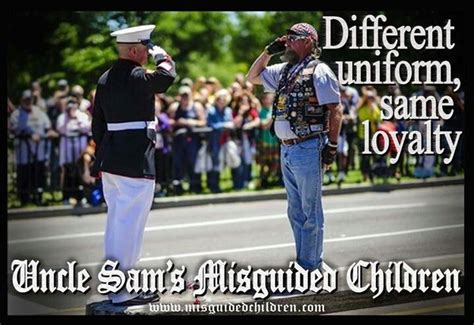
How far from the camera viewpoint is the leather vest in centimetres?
805

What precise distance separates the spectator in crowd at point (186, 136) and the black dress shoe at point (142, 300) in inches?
294

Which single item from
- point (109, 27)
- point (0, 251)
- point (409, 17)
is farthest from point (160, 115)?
point (409, 17)

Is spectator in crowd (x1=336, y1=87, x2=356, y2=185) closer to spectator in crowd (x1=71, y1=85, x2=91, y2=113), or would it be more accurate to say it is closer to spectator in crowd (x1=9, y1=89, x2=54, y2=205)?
spectator in crowd (x1=71, y1=85, x2=91, y2=113)

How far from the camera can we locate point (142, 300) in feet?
26.7

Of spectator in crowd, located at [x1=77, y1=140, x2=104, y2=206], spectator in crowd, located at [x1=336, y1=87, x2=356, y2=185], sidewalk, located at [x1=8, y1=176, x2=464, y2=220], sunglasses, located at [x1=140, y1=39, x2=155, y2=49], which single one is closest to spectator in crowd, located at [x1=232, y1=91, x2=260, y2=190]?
sidewalk, located at [x1=8, y1=176, x2=464, y2=220]

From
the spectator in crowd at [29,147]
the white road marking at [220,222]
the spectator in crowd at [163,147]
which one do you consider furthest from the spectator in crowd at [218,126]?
the white road marking at [220,222]

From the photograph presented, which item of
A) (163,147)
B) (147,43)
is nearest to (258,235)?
(147,43)

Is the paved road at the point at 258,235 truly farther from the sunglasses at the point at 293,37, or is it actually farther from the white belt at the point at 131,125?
the sunglasses at the point at 293,37

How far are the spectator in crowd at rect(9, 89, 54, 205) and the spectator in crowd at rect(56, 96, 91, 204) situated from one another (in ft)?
0.70

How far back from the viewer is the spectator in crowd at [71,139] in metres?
15.0

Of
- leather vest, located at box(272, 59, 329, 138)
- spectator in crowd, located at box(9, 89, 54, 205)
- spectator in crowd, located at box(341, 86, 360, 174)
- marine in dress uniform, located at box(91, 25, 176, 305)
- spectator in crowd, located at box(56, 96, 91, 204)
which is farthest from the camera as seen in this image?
spectator in crowd, located at box(56, 96, 91, 204)

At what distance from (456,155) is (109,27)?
3355 millimetres

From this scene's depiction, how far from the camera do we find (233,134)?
16.0 meters

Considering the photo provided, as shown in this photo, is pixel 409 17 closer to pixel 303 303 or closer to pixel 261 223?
pixel 303 303
